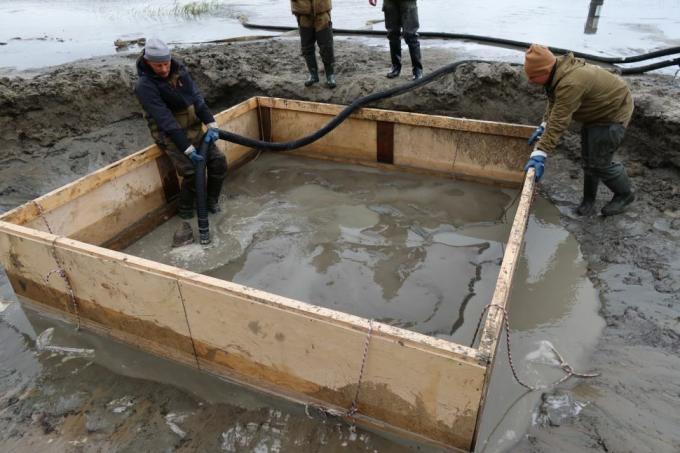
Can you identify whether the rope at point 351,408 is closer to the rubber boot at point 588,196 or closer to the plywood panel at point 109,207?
the plywood panel at point 109,207

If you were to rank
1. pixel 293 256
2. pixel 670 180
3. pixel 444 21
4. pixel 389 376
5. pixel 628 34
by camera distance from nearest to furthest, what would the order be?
1. pixel 389 376
2. pixel 293 256
3. pixel 670 180
4. pixel 628 34
5. pixel 444 21

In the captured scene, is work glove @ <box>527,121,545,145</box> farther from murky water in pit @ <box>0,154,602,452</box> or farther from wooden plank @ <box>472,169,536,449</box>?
wooden plank @ <box>472,169,536,449</box>

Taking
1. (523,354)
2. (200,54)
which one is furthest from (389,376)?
(200,54)

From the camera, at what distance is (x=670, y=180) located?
14.1 feet

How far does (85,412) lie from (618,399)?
301 centimetres

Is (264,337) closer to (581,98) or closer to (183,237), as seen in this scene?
(183,237)

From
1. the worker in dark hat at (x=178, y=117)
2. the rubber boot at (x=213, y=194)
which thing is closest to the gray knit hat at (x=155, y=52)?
the worker in dark hat at (x=178, y=117)

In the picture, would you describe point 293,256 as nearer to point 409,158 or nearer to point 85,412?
point 85,412

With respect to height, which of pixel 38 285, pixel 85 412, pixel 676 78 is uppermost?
pixel 676 78

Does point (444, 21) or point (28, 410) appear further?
point (444, 21)

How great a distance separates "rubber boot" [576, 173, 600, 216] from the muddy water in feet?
0.82

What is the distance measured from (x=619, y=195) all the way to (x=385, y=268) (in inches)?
85.9

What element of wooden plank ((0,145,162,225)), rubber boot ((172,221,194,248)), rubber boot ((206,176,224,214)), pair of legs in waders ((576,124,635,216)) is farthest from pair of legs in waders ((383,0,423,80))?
rubber boot ((172,221,194,248))

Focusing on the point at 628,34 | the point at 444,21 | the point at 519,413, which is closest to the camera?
the point at 519,413
